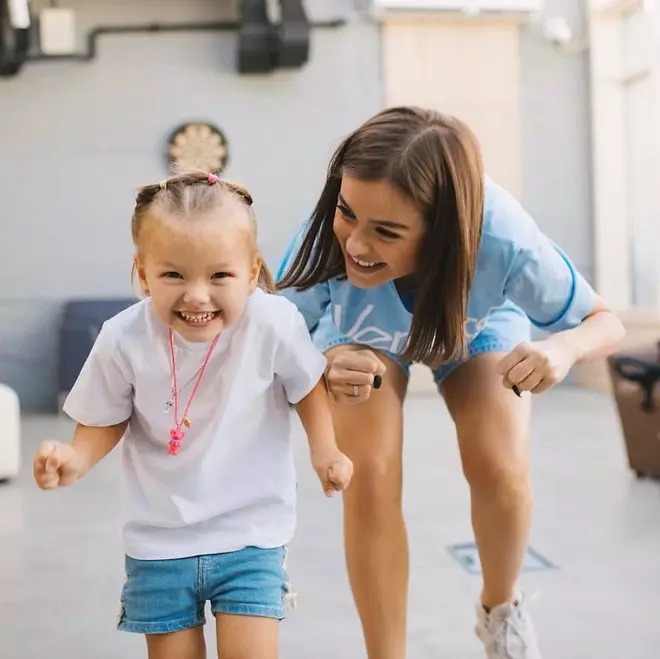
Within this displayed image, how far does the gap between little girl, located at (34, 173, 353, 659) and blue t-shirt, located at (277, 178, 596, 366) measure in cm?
26

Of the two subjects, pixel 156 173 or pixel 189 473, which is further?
pixel 156 173

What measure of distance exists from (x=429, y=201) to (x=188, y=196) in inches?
14.0

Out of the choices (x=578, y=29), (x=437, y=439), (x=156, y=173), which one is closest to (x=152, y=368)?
(x=437, y=439)

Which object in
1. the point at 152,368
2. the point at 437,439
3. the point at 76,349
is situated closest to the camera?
the point at 152,368

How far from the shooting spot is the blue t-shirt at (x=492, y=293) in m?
1.35

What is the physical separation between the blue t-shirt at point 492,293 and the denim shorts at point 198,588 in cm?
46

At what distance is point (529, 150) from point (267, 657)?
6055 millimetres

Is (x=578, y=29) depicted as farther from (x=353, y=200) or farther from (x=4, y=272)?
(x=353, y=200)

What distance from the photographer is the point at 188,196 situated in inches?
44.9

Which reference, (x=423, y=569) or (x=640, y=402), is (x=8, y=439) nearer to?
(x=423, y=569)

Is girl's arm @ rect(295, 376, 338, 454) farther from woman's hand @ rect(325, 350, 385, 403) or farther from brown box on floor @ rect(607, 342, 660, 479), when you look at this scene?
brown box on floor @ rect(607, 342, 660, 479)

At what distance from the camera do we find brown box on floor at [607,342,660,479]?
3.23 meters

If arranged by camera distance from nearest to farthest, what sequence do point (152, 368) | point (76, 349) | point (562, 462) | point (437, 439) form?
point (152, 368) < point (562, 462) < point (437, 439) < point (76, 349)

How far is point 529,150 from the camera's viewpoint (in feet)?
21.9
